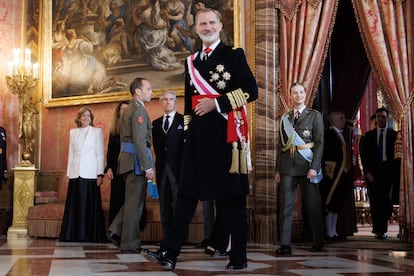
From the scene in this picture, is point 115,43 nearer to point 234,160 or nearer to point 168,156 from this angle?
point 168,156

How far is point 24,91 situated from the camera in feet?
26.1

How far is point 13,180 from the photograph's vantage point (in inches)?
329

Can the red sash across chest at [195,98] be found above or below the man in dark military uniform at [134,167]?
above

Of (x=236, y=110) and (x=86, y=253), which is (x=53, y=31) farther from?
(x=236, y=110)

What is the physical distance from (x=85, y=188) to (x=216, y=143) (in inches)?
134

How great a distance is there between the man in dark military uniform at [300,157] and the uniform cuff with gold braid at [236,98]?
1780 millimetres

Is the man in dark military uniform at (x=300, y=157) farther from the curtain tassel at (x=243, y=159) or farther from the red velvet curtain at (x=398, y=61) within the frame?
the curtain tassel at (x=243, y=159)

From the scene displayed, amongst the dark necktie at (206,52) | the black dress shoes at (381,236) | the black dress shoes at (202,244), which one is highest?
the dark necktie at (206,52)

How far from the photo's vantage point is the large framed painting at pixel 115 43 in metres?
7.60

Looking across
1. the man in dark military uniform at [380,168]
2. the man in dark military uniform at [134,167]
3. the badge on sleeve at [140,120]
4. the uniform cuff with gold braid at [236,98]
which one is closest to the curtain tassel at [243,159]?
the uniform cuff with gold braid at [236,98]

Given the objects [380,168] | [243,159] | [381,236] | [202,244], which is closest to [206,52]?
[243,159]

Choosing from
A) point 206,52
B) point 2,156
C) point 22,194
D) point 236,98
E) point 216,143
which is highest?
point 206,52

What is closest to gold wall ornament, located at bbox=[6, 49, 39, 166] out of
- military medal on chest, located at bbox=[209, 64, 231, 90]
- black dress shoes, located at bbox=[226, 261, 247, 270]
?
military medal on chest, located at bbox=[209, 64, 231, 90]

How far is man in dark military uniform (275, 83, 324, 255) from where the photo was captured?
5.38 meters
